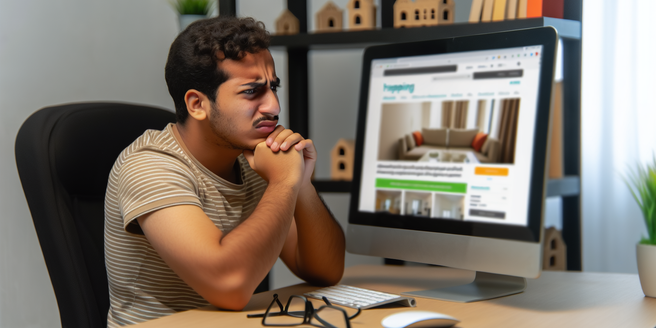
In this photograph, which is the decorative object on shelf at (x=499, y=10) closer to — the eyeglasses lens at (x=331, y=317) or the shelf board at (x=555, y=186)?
the shelf board at (x=555, y=186)

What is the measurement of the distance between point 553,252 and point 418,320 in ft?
2.94

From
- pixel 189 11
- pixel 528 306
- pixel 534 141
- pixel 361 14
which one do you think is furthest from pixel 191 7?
pixel 528 306

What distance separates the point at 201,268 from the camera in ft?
3.00

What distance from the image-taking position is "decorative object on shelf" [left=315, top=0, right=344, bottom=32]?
1612mm

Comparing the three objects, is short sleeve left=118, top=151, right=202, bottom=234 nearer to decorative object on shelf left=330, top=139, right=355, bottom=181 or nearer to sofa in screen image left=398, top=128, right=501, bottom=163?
sofa in screen image left=398, top=128, right=501, bottom=163

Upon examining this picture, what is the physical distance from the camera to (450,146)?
1055 millimetres

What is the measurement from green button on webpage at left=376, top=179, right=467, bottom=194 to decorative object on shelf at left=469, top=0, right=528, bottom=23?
0.55 m

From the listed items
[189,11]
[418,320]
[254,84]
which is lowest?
[418,320]

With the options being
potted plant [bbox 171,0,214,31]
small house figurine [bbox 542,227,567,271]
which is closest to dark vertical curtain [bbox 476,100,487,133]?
small house figurine [bbox 542,227,567,271]

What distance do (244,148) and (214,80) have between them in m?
0.15

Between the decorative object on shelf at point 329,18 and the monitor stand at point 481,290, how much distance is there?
2.72 feet

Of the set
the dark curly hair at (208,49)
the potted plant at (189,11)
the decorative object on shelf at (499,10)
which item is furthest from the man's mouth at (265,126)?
the potted plant at (189,11)

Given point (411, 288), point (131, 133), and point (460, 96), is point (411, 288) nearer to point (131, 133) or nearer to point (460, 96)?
point (460, 96)

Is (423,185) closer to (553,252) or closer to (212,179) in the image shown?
(212,179)
